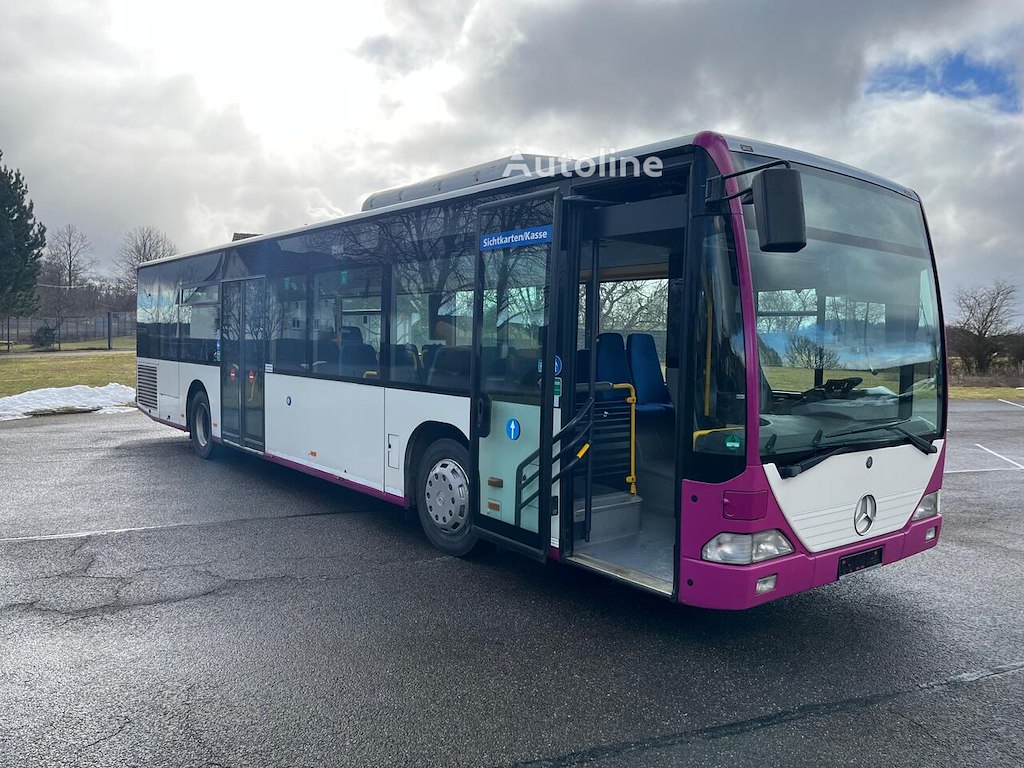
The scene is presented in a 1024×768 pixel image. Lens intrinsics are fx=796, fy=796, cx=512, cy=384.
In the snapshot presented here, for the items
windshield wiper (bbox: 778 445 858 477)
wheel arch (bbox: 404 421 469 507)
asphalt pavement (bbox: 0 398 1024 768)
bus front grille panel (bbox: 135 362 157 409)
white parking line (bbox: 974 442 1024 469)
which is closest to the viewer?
asphalt pavement (bbox: 0 398 1024 768)

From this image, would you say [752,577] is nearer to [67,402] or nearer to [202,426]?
[202,426]

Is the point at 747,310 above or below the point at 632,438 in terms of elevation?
above

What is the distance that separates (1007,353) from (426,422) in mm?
32396

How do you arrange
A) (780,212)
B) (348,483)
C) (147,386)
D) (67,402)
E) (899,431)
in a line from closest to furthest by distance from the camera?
(780,212) < (899,431) < (348,483) < (147,386) < (67,402)

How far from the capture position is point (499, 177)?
6.26m

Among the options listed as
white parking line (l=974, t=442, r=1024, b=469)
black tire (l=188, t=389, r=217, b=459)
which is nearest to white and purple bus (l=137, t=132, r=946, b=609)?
black tire (l=188, t=389, r=217, b=459)

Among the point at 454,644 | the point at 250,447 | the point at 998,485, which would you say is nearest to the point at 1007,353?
the point at 998,485

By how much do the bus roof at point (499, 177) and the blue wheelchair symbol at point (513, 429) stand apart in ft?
5.39

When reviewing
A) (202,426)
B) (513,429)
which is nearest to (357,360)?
(513,429)

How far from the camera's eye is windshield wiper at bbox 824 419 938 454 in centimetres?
455

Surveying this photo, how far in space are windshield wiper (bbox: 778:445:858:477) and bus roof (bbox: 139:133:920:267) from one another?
1656 millimetres

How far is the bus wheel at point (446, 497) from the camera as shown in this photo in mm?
6125

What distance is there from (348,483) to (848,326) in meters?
4.78

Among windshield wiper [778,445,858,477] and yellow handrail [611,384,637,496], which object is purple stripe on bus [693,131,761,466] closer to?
windshield wiper [778,445,858,477]
